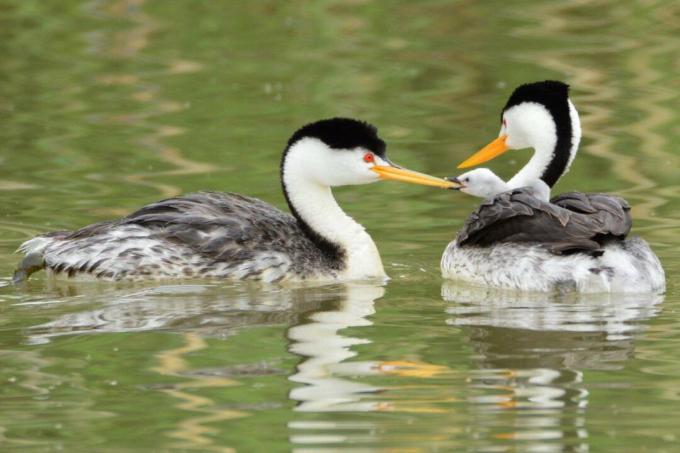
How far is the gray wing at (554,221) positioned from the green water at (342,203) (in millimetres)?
362

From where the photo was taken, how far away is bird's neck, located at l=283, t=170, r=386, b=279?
35.5 feet

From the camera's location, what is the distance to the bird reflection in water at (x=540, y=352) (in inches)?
281

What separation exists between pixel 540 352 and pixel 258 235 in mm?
2790

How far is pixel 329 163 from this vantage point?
35.7 feet

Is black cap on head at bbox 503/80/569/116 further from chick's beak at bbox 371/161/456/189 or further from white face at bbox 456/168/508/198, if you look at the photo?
chick's beak at bbox 371/161/456/189

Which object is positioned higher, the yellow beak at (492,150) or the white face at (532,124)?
the white face at (532,124)

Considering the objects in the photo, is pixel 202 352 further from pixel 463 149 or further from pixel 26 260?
pixel 463 149

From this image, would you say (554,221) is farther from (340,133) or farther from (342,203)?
(342,203)

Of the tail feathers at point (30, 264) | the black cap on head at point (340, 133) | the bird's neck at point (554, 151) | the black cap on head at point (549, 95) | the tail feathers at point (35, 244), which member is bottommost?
the tail feathers at point (30, 264)

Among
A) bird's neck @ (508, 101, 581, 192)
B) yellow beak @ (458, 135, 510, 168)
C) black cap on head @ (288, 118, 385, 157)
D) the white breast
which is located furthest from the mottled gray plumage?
yellow beak @ (458, 135, 510, 168)

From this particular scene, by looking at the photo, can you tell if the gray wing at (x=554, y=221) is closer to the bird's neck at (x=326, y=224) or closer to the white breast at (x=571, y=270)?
the white breast at (x=571, y=270)

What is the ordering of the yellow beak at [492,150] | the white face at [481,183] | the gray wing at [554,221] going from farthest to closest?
1. the yellow beak at [492,150]
2. the white face at [481,183]
3. the gray wing at [554,221]

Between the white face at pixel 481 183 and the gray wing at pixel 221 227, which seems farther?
the white face at pixel 481 183

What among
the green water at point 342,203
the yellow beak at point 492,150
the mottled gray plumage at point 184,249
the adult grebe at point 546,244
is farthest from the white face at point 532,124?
the mottled gray plumage at point 184,249
